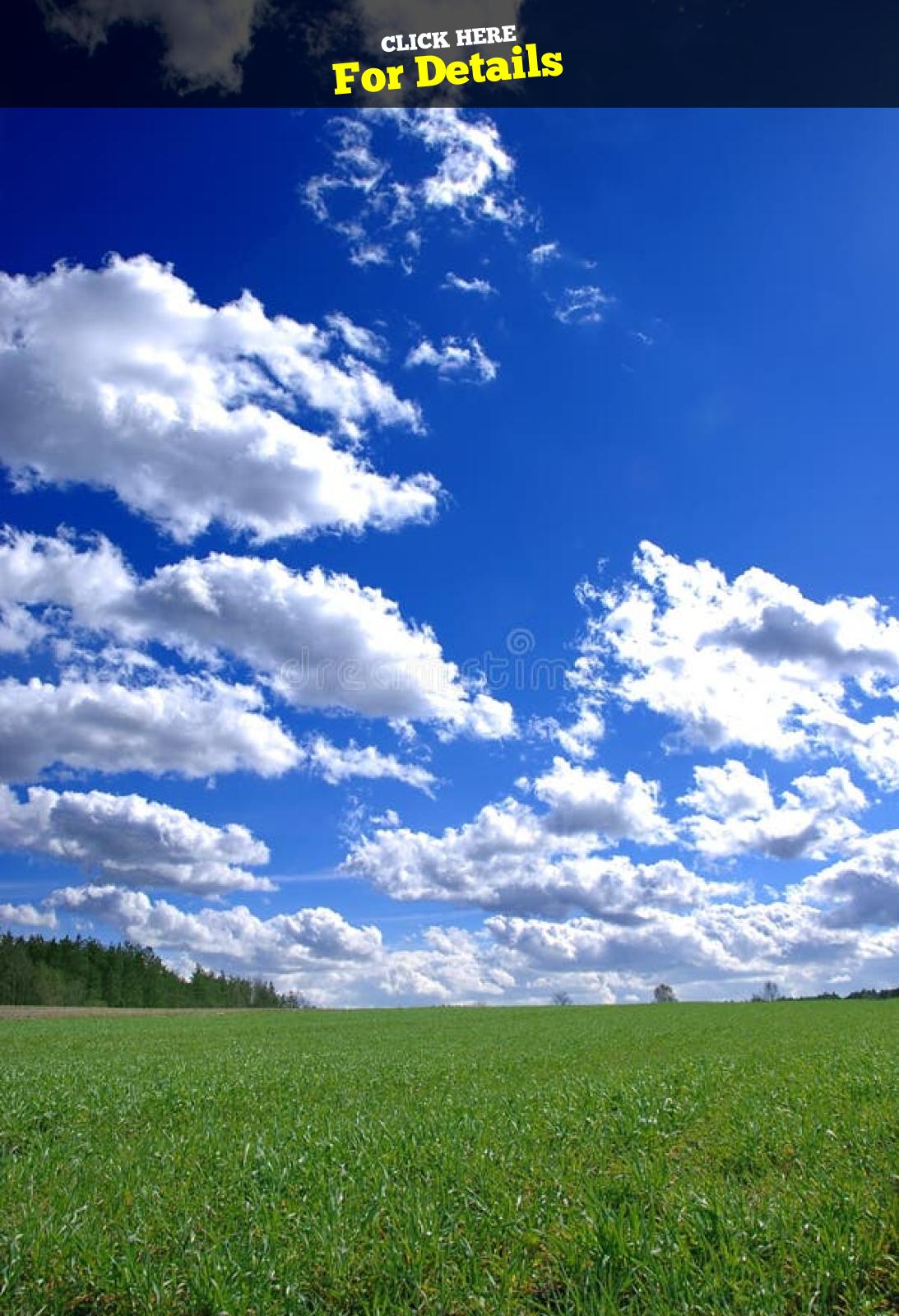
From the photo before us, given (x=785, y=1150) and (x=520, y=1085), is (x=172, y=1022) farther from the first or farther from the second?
(x=785, y=1150)

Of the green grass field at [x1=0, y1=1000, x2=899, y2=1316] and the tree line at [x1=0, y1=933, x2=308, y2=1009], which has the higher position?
the green grass field at [x1=0, y1=1000, x2=899, y2=1316]

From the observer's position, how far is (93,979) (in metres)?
122

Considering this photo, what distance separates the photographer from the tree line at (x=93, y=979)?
355ft

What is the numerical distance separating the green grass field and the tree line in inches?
4221

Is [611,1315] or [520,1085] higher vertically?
[611,1315]

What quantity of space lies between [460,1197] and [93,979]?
130 meters

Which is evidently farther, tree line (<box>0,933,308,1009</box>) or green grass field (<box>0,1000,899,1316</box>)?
tree line (<box>0,933,308,1009</box>)

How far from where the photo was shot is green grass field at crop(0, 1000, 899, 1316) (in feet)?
18.1

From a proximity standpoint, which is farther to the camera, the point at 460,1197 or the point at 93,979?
the point at 93,979

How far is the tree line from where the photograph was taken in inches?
4254

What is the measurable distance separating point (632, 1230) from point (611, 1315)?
3.47 ft

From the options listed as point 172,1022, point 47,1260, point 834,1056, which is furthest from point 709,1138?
point 172,1022

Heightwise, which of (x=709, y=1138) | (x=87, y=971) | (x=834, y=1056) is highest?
(x=709, y=1138)

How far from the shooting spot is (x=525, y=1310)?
5.30 meters
